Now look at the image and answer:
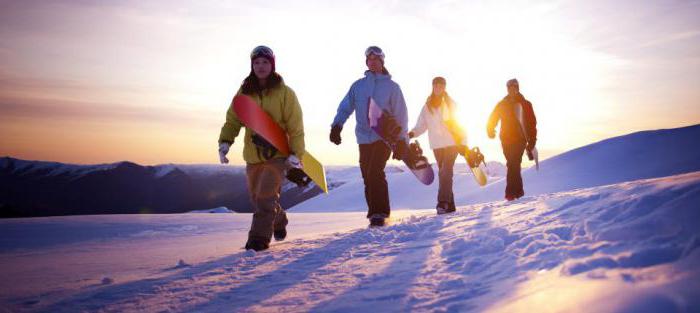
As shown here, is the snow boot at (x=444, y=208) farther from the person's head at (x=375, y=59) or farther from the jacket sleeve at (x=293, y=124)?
the jacket sleeve at (x=293, y=124)

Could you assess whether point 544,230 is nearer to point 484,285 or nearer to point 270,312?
point 484,285

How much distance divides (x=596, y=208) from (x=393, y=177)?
1537cm

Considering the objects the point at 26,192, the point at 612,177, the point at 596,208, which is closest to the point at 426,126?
the point at 596,208

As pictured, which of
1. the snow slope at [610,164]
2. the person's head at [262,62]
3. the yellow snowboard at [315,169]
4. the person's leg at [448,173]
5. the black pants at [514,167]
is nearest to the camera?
the person's head at [262,62]

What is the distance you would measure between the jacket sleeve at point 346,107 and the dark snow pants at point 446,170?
185 cm

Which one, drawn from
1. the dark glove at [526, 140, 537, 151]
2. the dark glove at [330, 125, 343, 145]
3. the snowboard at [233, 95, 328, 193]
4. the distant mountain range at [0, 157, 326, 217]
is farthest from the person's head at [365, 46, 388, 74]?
the distant mountain range at [0, 157, 326, 217]

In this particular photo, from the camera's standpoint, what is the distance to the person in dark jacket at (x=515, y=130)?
22.0ft

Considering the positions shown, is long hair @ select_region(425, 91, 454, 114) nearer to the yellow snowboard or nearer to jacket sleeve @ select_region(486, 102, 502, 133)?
jacket sleeve @ select_region(486, 102, 502, 133)

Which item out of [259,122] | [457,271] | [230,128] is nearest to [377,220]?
[259,122]

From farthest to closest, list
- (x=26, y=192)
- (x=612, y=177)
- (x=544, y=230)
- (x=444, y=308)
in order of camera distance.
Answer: (x=26, y=192) < (x=612, y=177) < (x=544, y=230) < (x=444, y=308)

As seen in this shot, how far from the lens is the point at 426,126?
20.8ft

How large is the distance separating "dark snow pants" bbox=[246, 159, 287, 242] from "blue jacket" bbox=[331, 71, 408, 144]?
129cm

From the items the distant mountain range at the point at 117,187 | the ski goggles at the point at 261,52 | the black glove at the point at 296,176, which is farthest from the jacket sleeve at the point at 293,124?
the distant mountain range at the point at 117,187

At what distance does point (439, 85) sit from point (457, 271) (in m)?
4.59
